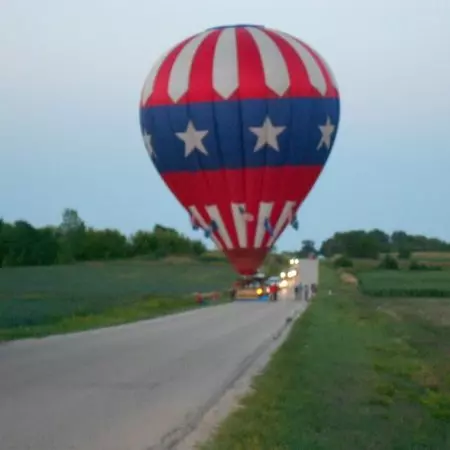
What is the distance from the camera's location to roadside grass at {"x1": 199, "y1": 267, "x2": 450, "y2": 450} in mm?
12234

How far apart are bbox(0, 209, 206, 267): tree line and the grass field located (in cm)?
796

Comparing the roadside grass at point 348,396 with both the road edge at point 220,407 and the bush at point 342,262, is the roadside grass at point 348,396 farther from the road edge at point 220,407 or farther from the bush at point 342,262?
the bush at point 342,262

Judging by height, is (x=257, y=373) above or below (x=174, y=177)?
below

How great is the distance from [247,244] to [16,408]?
31911 mm

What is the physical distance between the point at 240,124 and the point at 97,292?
26.2m

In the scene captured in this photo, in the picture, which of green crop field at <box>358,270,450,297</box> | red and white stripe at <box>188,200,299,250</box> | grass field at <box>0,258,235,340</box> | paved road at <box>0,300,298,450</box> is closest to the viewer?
paved road at <box>0,300,298,450</box>

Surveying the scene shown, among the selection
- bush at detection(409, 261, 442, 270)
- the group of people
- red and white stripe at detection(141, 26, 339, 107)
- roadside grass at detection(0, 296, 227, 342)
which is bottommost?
roadside grass at detection(0, 296, 227, 342)

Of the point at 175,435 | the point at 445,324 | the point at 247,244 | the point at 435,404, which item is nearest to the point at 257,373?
the point at 435,404

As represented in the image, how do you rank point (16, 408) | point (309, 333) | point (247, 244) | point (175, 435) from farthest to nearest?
point (247, 244), point (309, 333), point (16, 408), point (175, 435)

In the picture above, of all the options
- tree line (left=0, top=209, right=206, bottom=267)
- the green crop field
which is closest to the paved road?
the green crop field

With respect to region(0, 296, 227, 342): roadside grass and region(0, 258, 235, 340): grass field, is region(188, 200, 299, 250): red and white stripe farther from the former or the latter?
region(0, 258, 235, 340): grass field

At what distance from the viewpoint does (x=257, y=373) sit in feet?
64.3

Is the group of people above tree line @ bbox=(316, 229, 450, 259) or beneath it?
beneath

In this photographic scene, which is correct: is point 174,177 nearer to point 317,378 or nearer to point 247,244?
point 247,244
